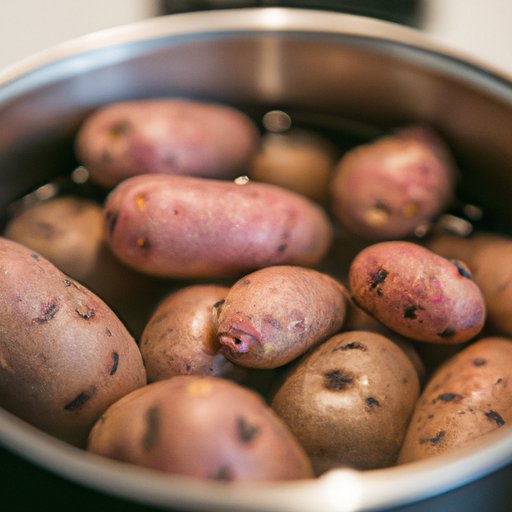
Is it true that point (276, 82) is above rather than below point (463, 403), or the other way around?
above

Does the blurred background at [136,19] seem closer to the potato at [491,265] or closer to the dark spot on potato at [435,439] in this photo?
the potato at [491,265]

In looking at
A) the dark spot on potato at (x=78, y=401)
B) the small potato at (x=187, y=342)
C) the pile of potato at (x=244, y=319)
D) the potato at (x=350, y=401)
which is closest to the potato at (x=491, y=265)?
the pile of potato at (x=244, y=319)

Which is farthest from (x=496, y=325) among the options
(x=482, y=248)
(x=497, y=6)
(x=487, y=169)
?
(x=497, y=6)

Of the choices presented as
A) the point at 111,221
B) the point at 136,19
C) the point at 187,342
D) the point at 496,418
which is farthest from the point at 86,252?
the point at 136,19

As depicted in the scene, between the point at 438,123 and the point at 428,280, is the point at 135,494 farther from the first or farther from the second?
Result: the point at 438,123

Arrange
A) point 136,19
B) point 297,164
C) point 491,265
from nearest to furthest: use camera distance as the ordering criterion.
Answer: point 491,265 → point 297,164 → point 136,19

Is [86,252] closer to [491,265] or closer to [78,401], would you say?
[78,401]
